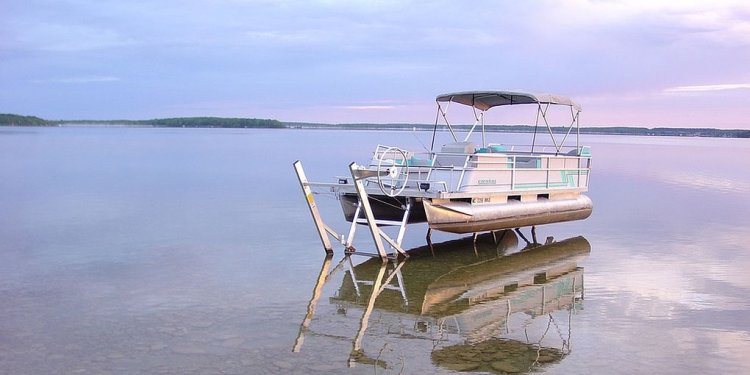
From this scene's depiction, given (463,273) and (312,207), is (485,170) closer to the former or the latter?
(463,273)

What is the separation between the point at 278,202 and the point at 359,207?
10542 mm

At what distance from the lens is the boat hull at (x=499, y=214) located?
14.0 m

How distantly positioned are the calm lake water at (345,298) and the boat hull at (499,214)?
2.10 feet

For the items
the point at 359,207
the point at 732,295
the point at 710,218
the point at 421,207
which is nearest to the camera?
the point at 732,295

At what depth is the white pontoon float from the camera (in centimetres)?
1394

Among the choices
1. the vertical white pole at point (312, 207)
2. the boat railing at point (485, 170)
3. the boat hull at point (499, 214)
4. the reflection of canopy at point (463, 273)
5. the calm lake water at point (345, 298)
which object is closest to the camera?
the calm lake water at point (345, 298)

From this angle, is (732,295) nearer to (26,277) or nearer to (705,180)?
(26,277)

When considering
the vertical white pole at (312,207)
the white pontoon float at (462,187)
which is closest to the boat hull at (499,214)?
the white pontoon float at (462,187)

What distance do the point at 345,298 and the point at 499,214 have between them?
519 centimetres

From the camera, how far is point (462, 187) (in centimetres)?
1463

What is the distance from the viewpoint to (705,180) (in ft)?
132

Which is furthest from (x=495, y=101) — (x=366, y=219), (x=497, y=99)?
(x=366, y=219)

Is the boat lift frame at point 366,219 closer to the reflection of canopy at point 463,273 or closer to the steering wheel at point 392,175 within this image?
the steering wheel at point 392,175

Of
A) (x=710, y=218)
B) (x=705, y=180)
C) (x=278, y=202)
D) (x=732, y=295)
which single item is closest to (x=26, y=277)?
(x=732, y=295)
